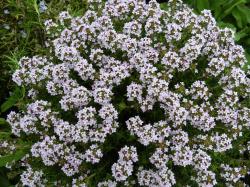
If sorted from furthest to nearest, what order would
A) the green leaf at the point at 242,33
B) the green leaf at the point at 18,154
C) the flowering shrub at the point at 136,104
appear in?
the green leaf at the point at 242,33 → the green leaf at the point at 18,154 → the flowering shrub at the point at 136,104

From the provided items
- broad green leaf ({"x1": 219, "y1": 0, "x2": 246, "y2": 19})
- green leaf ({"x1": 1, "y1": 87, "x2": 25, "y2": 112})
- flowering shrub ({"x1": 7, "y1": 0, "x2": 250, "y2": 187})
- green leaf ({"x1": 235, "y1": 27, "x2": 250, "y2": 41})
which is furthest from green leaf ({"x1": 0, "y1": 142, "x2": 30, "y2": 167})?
broad green leaf ({"x1": 219, "y1": 0, "x2": 246, "y2": 19})

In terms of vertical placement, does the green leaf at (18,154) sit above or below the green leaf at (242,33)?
below

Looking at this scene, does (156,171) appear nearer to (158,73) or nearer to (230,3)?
(158,73)

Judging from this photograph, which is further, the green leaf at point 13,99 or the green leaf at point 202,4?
the green leaf at point 202,4

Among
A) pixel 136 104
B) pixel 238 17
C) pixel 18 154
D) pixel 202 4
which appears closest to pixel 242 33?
pixel 238 17

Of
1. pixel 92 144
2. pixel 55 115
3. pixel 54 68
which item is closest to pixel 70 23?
pixel 54 68

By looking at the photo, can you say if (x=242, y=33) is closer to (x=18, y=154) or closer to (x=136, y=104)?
(x=136, y=104)

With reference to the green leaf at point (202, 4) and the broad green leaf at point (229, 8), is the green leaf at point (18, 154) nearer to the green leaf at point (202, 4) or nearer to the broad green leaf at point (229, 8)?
the green leaf at point (202, 4)

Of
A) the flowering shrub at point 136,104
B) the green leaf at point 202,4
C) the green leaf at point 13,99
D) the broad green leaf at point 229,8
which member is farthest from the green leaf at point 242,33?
the green leaf at point 13,99
